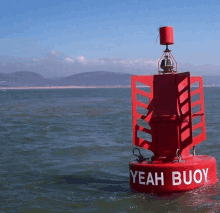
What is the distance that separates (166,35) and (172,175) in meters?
2.82

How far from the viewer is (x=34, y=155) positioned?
44.5 feet

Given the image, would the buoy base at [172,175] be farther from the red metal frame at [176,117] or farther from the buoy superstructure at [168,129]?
the red metal frame at [176,117]

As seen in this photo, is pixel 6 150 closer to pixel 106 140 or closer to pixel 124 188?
pixel 106 140

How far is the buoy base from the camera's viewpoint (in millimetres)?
7930

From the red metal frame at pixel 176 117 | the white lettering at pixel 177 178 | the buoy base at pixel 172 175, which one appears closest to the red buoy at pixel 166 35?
the red metal frame at pixel 176 117

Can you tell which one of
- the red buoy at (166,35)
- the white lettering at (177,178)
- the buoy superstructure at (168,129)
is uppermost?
the red buoy at (166,35)

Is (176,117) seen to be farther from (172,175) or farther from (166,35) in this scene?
(166,35)

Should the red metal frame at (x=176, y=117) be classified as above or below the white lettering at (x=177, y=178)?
above

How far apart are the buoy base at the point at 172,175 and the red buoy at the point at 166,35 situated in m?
2.44

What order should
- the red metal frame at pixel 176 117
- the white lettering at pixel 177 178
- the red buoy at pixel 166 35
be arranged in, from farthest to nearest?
the red buoy at pixel 166 35, the red metal frame at pixel 176 117, the white lettering at pixel 177 178

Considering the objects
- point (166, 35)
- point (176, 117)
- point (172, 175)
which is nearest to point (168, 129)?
point (176, 117)

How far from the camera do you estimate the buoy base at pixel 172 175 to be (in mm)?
7930

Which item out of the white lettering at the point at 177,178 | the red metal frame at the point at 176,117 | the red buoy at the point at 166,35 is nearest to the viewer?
the white lettering at the point at 177,178

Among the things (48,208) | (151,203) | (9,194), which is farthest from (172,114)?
(9,194)
